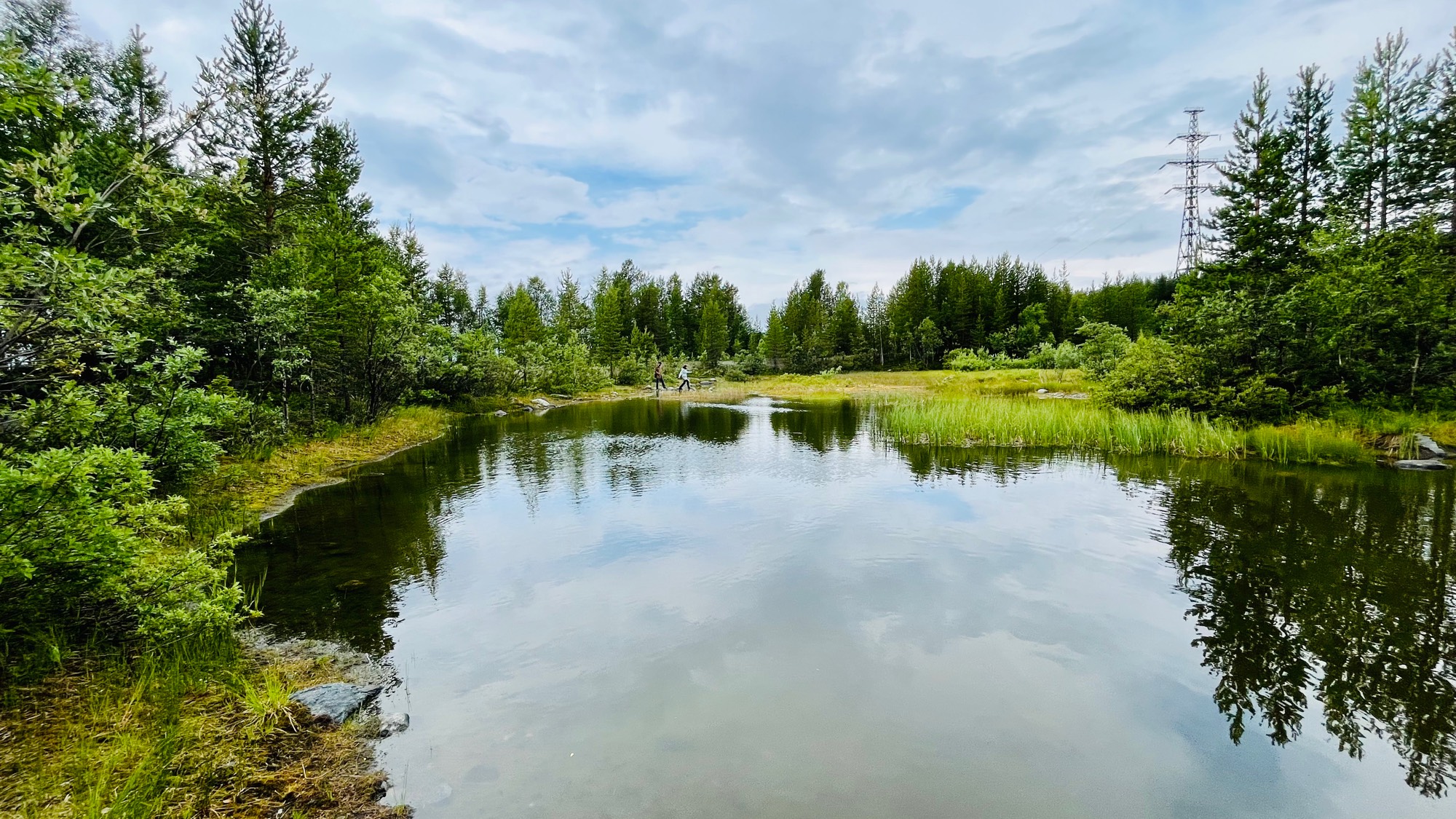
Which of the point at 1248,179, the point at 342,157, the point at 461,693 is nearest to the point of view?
the point at 461,693

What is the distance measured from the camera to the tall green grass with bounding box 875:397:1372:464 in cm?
1532

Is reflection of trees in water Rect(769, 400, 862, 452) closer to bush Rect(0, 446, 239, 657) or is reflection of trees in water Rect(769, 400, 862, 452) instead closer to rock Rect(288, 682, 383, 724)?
rock Rect(288, 682, 383, 724)

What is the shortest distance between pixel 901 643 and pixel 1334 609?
17.1 ft

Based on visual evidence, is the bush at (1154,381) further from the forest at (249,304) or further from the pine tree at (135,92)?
the pine tree at (135,92)

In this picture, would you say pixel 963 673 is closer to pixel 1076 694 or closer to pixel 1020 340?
pixel 1076 694

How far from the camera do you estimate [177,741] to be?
159 inches

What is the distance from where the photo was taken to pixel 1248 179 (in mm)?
20672

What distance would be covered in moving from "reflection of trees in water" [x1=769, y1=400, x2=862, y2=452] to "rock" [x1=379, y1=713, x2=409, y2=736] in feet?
49.2

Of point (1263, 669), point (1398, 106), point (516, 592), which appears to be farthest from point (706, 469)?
point (1398, 106)

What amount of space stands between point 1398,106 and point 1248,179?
9636 mm

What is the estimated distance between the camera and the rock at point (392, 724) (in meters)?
4.69

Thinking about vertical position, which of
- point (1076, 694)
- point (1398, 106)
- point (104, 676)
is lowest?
point (1076, 694)

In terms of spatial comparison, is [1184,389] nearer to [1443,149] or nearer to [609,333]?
[1443,149]

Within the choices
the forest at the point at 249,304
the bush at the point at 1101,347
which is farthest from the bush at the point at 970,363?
the forest at the point at 249,304
